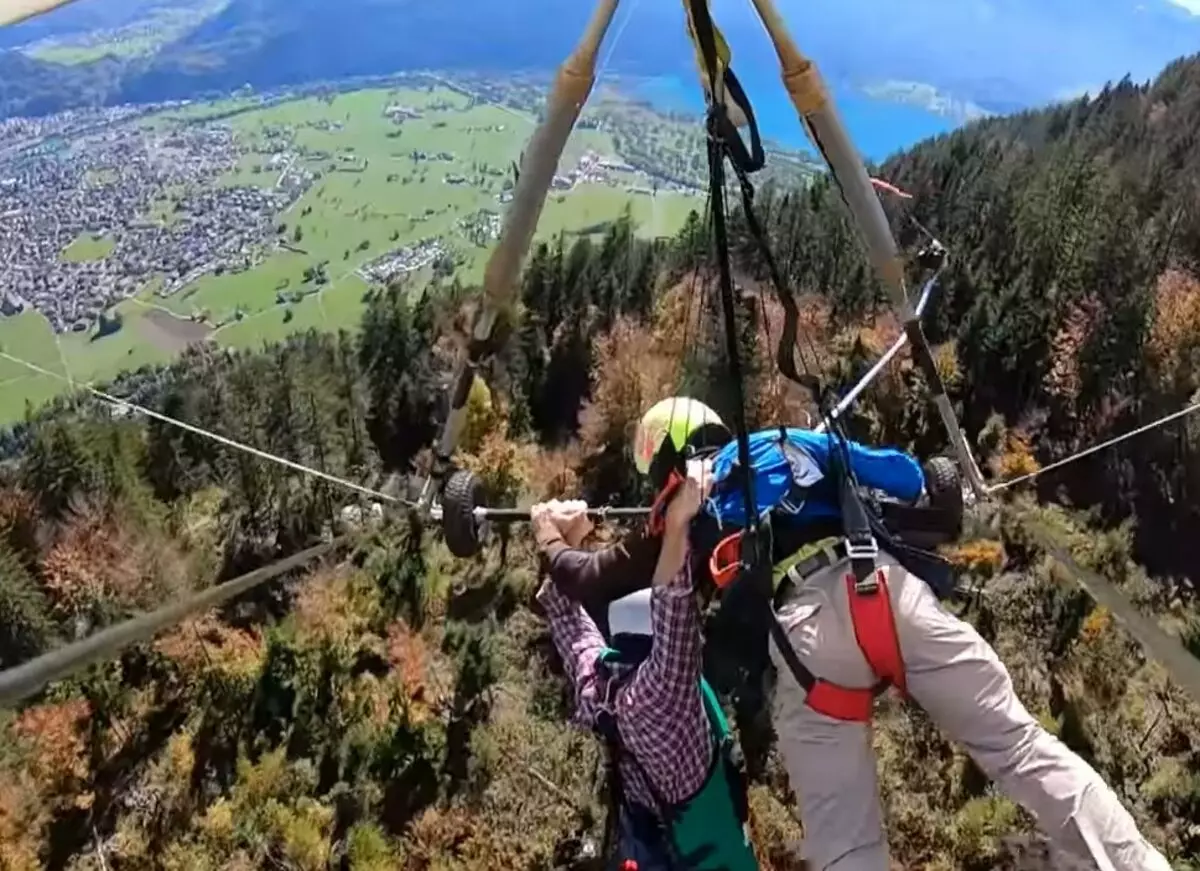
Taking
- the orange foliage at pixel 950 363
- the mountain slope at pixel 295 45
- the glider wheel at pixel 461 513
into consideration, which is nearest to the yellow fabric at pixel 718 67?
the glider wheel at pixel 461 513

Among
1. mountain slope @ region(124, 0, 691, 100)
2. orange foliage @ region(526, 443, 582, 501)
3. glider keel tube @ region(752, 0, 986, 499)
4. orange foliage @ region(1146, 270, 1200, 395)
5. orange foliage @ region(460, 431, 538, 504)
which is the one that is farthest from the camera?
mountain slope @ region(124, 0, 691, 100)

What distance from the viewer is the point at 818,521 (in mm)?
→ 2549

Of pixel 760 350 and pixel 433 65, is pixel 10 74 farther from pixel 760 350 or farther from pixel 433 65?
pixel 760 350

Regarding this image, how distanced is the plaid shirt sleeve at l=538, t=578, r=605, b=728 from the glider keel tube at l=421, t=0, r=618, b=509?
21.8 inches

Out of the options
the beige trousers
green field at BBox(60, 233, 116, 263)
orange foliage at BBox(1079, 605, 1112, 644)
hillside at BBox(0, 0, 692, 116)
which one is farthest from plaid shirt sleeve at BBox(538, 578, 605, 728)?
hillside at BBox(0, 0, 692, 116)

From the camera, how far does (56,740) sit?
1358 cm

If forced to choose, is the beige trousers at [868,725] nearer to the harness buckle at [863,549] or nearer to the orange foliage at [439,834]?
the harness buckle at [863,549]

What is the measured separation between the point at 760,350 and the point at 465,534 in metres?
9.38

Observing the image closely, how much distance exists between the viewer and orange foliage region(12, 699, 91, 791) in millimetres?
13555

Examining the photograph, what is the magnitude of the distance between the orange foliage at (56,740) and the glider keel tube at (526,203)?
498 inches

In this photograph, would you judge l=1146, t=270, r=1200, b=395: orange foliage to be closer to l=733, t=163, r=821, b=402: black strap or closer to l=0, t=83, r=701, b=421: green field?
l=0, t=83, r=701, b=421: green field

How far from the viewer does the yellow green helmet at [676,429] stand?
2824 mm

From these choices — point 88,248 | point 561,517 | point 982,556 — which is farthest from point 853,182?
point 88,248

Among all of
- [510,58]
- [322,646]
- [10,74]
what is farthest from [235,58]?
[322,646]
